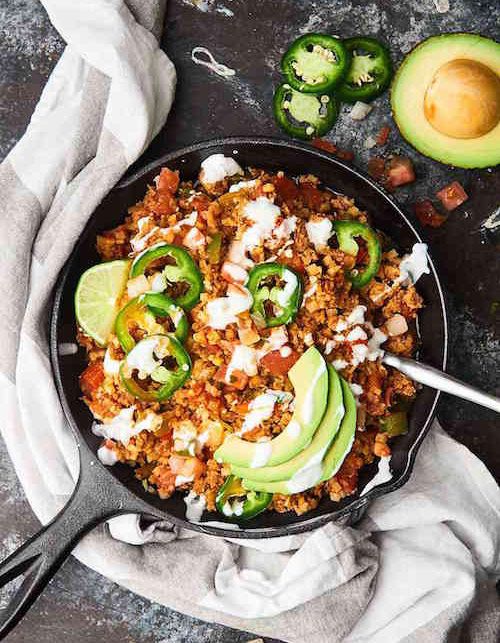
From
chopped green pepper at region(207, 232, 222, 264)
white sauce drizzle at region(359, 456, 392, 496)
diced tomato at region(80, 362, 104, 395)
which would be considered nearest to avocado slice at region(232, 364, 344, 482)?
white sauce drizzle at region(359, 456, 392, 496)

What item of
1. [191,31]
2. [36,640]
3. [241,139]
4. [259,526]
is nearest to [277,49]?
[191,31]

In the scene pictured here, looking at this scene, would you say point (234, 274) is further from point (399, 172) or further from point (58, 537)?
point (58, 537)

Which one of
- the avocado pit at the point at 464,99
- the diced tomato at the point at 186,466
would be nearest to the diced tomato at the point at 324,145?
the avocado pit at the point at 464,99

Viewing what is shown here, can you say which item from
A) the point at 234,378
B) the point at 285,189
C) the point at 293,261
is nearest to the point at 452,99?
the point at 285,189

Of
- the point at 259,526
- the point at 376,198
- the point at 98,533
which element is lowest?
the point at 98,533

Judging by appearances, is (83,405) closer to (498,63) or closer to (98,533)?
(98,533)

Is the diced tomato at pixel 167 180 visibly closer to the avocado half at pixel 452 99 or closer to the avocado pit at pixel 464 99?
the avocado half at pixel 452 99
